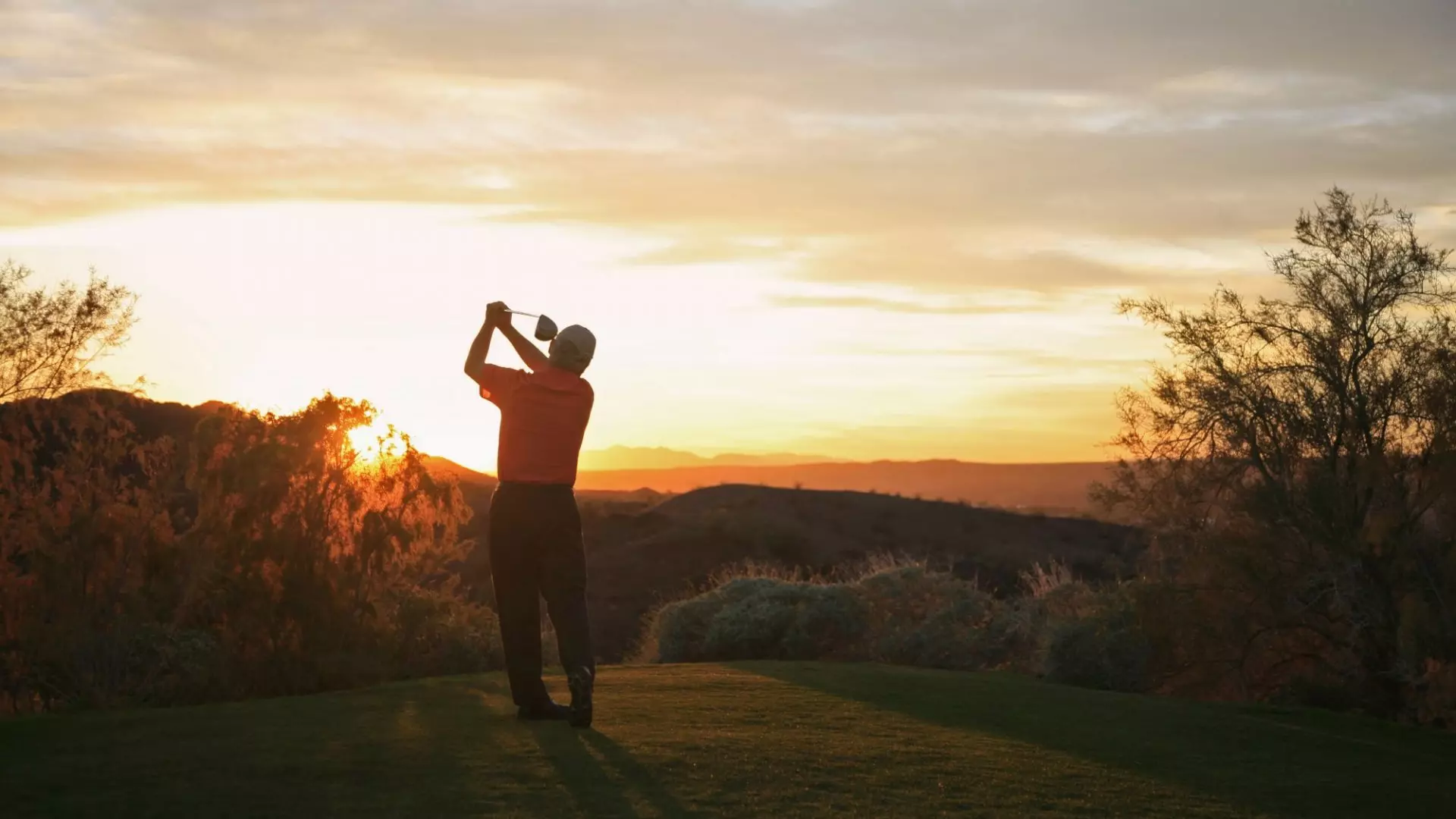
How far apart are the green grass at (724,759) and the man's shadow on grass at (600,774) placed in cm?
2

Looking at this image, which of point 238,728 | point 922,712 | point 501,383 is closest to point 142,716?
point 238,728

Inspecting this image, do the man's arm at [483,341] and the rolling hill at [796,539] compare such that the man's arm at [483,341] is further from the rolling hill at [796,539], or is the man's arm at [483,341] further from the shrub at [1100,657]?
the rolling hill at [796,539]

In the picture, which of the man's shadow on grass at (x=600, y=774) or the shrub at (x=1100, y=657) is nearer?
the man's shadow on grass at (x=600, y=774)

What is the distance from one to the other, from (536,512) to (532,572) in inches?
16.4

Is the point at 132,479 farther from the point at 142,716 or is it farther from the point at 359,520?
the point at 142,716

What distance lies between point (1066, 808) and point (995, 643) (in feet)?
36.8

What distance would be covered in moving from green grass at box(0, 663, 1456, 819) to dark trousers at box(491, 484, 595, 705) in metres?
0.43

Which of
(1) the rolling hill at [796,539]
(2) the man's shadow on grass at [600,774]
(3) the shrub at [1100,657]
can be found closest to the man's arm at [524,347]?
(2) the man's shadow on grass at [600,774]

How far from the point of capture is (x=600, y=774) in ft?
23.8

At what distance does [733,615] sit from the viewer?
18.5 meters

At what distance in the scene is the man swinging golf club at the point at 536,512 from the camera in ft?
29.7

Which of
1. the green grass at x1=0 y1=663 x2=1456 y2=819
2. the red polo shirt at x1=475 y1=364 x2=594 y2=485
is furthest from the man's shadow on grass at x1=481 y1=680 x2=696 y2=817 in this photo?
the red polo shirt at x1=475 y1=364 x2=594 y2=485

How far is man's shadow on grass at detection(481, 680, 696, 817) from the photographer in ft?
21.5

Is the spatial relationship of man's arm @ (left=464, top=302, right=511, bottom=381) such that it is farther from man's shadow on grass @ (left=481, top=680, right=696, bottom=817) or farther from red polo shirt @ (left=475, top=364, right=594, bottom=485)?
man's shadow on grass @ (left=481, top=680, right=696, bottom=817)
